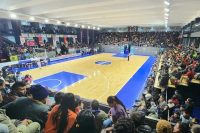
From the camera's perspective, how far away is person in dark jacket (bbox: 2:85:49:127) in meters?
2.39

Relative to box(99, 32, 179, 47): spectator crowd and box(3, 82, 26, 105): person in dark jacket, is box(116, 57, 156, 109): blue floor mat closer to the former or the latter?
box(3, 82, 26, 105): person in dark jacket

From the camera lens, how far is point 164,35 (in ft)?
85.5

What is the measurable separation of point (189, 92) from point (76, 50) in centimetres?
1776

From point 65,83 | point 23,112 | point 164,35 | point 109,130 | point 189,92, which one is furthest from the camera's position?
point 164,35

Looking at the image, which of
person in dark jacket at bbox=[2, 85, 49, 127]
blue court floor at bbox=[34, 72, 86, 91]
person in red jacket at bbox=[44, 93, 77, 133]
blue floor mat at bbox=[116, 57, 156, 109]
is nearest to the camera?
person in red jacket at bbox=[44, 93, 77, 133]

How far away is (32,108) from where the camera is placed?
2.41m

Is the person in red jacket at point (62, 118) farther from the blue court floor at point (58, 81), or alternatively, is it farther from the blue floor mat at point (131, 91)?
the blue court floor at point (58, 81)

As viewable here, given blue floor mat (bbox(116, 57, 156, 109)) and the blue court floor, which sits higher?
the blue court floor

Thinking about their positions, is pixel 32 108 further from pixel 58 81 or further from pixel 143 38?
pixel 143 38

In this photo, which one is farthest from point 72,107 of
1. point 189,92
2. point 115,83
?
point 115,83

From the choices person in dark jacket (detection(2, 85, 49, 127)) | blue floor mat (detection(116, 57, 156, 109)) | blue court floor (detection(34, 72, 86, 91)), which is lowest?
blue floor mat (detection(116, 57, 156, 109))

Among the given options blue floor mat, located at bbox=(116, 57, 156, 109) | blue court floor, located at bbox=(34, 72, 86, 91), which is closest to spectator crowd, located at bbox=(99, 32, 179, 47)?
blue floor mat, located at bbox=(116, 57, 156, 109)

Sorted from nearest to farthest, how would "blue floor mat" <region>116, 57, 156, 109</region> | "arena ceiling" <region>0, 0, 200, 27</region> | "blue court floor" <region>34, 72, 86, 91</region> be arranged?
"blue floor mat" <region>116, 57, 156, 109</region> → "arena ceiling" <region>0, 0, 200, 27</region> → "blue court floor" <region>34, 72, 86, 91</region>

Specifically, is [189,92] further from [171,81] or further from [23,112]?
[23,112]
